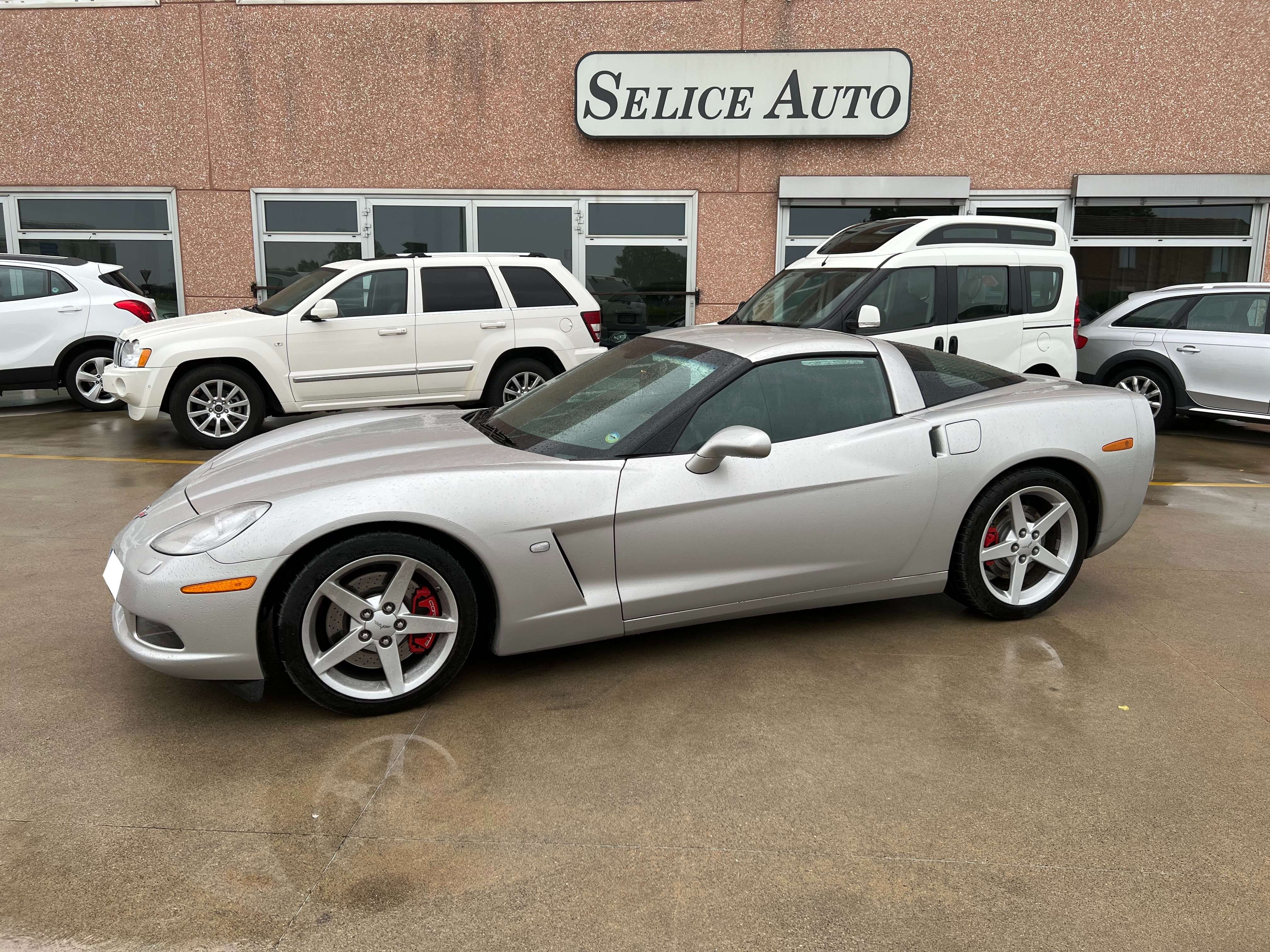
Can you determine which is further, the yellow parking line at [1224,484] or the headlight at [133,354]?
the headlight at [133,354]

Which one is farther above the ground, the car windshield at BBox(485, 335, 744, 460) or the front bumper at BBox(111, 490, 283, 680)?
the car windshield at BBox(485, 335, 744, 460)

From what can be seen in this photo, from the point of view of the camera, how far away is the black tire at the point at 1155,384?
9875mm

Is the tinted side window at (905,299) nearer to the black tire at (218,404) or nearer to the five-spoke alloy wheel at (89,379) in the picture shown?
the black tire at (218,404)

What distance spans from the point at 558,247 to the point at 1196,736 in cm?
1074

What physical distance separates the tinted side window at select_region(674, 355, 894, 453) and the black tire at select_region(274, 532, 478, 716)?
1.00 meters

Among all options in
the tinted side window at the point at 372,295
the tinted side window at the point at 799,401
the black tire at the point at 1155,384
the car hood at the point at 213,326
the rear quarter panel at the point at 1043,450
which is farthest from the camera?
the black tire at the point at 1155,384

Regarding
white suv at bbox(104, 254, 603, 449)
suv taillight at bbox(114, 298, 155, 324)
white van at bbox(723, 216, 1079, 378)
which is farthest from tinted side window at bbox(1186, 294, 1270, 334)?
→ suv taillight at bbox(114, 298, 155, 324)

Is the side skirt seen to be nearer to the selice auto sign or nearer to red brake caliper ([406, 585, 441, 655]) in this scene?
red brake caliper ([406, 585, 441, 655])

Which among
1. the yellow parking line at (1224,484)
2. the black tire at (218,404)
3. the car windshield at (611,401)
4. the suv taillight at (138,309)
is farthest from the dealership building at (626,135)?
the car windshield at (611,401)

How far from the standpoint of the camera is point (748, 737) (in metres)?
3.44

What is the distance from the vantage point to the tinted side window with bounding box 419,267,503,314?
9234mm

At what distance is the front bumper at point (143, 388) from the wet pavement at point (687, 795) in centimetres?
422

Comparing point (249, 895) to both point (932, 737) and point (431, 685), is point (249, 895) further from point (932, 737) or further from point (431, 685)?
point (932, 737)

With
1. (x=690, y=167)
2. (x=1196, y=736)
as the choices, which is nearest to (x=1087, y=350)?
(x=690, y=167)
